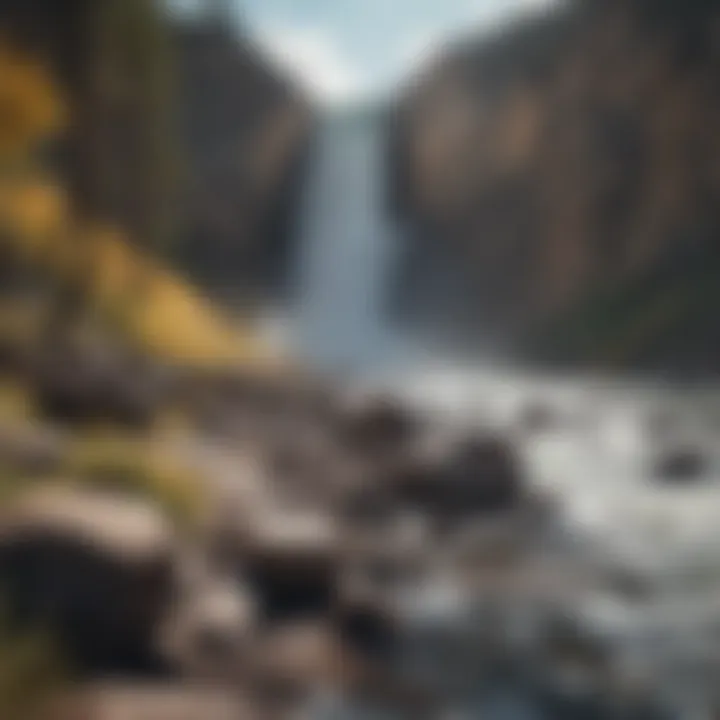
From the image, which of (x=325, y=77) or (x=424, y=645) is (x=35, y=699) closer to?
(x=424, y=645)

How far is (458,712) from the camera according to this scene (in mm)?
1188

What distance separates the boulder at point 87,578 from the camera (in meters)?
1.15

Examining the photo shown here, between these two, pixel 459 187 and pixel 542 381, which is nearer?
pixel 542 381

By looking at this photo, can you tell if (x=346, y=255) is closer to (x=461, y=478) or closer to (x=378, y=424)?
(x=378, y=424)

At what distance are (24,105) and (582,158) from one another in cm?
71

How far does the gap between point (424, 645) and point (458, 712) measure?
16 cm

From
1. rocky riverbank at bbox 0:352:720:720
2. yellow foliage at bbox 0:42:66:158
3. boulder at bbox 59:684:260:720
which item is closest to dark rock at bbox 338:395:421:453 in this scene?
rocky riverbank at bbox 0:352:720:720

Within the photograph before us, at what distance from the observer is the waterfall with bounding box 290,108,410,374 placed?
128 centimetres

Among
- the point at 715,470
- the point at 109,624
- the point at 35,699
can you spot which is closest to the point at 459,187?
the point at 715,470

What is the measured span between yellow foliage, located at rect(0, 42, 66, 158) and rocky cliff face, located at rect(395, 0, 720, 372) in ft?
1.43

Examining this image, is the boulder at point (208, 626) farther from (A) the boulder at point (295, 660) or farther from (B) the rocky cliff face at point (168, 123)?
(B) the rocky cliff face at point (168, 123)

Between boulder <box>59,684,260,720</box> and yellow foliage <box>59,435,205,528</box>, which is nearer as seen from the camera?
boulder <box>59,684,260,720</box>

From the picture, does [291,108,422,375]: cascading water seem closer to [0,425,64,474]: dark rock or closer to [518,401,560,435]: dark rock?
[518,401,560,435]: dark rock

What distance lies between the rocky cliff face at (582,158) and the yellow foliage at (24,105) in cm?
44
